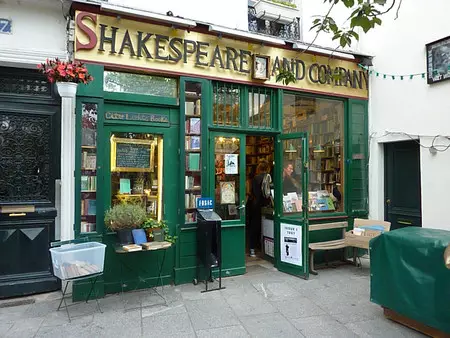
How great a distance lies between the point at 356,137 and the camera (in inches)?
273

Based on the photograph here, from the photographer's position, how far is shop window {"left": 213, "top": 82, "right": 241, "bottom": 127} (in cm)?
566

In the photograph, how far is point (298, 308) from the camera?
173 inches

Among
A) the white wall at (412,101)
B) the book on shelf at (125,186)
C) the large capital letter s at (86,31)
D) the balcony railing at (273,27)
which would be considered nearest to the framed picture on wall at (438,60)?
the white wall at (412,101)

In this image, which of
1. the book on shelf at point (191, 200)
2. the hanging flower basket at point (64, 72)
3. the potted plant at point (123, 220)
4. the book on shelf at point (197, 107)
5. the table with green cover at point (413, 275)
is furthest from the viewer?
the book on shelf at point (197, 107)

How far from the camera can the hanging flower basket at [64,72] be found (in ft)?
13.6

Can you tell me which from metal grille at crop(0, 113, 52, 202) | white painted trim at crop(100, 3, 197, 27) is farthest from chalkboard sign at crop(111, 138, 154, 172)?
white painted trim at crop(100, 3, 197, 27)

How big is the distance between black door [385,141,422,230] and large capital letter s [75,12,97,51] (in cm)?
581

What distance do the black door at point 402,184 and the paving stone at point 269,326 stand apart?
376 centimetres

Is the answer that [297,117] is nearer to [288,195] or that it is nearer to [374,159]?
[288,195]

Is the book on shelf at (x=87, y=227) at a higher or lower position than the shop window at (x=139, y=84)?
lower

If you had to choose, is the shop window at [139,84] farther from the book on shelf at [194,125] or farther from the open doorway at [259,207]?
the open doorway at [259,207]

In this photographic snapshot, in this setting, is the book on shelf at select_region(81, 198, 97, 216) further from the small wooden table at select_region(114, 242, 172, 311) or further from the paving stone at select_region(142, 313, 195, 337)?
the paving stone at select_region(142, 313, 195, 337)

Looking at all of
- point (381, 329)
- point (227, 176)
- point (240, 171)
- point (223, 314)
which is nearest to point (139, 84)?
point (227, 176)

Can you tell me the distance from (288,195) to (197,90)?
2.47m
